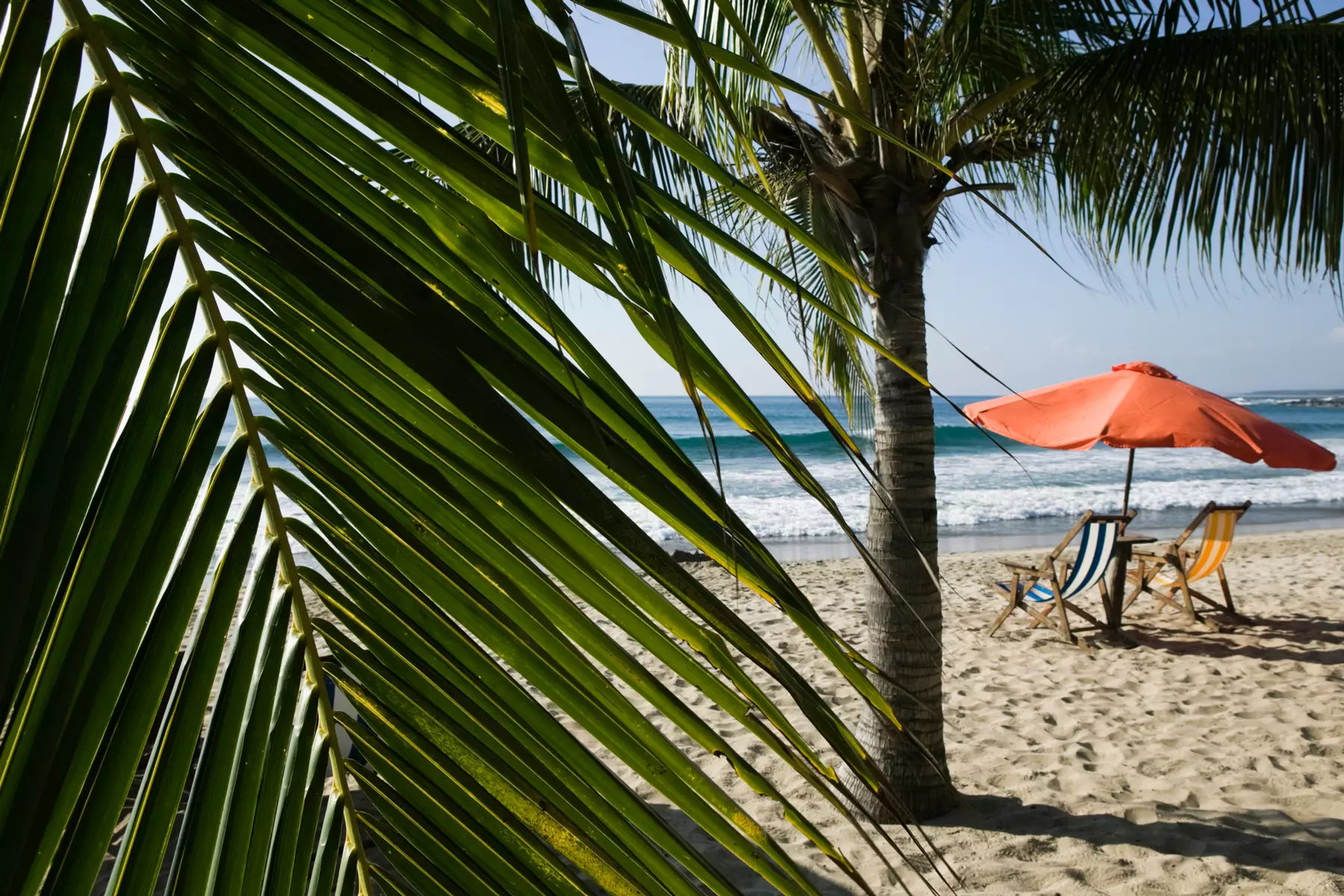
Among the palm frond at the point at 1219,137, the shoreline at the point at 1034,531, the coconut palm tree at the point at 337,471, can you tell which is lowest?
the shoreline at the point at 1034,531

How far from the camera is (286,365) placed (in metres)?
0.53

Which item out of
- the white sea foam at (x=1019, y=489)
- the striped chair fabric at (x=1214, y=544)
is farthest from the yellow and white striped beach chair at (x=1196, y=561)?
the white sea foam at (x=1019, y=489)

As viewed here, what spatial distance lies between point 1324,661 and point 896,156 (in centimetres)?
514

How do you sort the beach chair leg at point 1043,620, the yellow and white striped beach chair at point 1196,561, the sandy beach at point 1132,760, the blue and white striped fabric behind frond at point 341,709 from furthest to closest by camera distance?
the yellow and white striped beach chair at point 1196,561
the beach chair leg at point 1043,620
the sandy beach at point 1132,760
the blue and white striped fabric behind frond at point 341,709

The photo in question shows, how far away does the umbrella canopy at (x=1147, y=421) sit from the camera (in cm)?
648

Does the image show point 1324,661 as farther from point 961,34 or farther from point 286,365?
point 286,365

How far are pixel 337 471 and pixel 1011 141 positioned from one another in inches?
166

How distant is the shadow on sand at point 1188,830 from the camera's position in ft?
11.8

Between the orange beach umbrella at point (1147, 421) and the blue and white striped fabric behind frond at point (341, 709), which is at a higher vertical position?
the orange beach umbrella at point (1147, 421)

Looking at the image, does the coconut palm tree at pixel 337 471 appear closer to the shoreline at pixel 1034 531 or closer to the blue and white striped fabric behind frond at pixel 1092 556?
the blue and white striped fabric behind frond at pixel 1092 556

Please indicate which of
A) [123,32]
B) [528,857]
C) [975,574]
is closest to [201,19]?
[123,32]

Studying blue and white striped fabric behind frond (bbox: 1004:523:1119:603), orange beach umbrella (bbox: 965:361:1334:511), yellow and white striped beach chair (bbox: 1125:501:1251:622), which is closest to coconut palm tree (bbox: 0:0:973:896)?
orange beach umbrella (bbox: 965:361:1334:511)

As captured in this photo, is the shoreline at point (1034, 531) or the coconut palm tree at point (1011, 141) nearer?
the coconut palm tree at point (1011, 141)

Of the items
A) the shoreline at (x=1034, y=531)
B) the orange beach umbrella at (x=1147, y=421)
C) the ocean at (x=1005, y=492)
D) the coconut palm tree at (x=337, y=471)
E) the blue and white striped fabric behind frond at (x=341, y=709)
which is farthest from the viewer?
the ocean at (x=1005, y=492)
